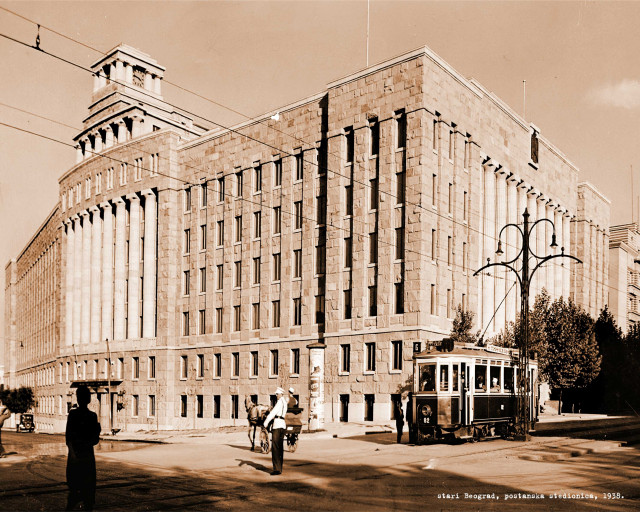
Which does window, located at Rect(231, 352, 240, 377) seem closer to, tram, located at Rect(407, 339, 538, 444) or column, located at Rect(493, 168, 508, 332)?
column, located at Rect(493, 168, 508, 332)

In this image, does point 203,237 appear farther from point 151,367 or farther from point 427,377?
point 427,377

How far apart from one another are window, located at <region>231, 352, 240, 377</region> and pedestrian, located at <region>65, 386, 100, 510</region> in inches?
1806

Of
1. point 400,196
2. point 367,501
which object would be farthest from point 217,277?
point 367,501

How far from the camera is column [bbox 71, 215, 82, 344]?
76.3 m

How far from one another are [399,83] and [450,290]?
13.2 m

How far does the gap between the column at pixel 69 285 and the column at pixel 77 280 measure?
688mm

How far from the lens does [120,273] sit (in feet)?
225

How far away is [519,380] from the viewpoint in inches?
1069

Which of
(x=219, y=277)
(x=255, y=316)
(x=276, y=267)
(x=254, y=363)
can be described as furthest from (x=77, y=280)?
(x=276, y=267)

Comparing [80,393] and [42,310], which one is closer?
[80,393]

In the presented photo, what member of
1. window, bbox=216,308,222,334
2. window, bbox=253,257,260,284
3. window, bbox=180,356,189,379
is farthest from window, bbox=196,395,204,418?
window, bbox=253,257,260,284

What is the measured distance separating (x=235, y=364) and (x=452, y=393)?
114ft

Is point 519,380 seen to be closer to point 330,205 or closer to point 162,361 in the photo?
point 330,205

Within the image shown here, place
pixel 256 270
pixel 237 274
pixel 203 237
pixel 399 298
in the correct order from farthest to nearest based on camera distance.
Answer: pixel 203 237 < pixel 237 274 < pixel 256 270 < pixel 399 298
